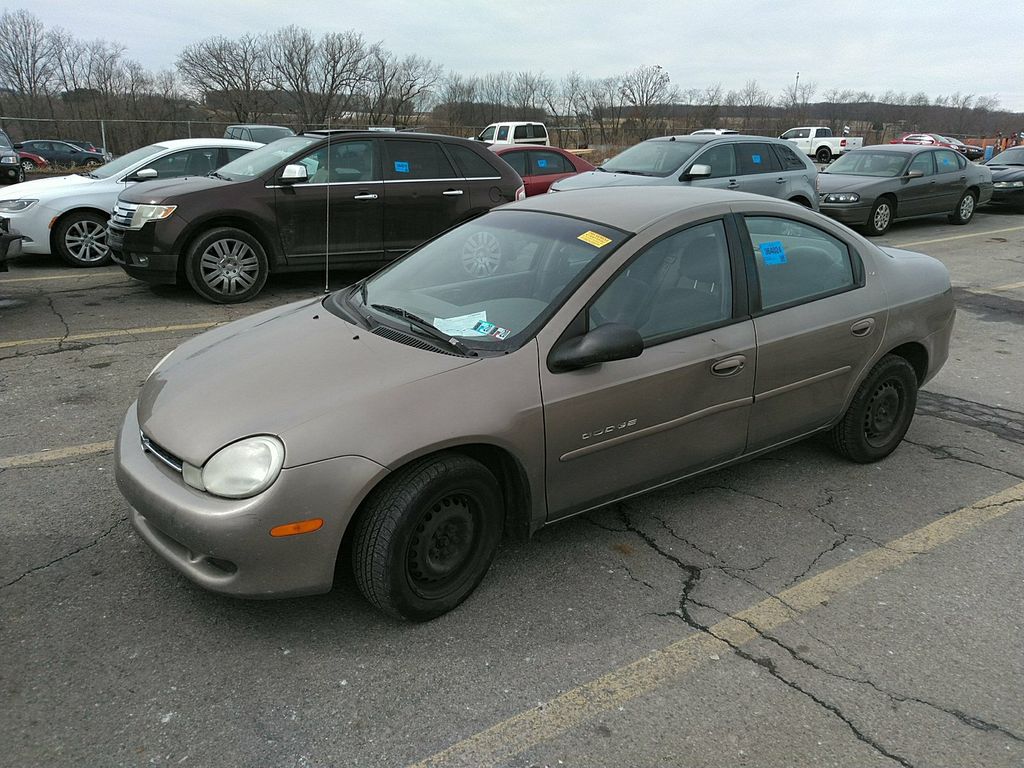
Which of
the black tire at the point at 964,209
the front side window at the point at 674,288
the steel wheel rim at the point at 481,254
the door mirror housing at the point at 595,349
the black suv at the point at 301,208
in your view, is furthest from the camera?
the black tire at the point at 964,209

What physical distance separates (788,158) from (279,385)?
1132 cm

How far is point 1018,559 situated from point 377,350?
3000 mm

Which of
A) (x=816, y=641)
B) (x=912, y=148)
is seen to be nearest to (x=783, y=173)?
(x=912, y=148)

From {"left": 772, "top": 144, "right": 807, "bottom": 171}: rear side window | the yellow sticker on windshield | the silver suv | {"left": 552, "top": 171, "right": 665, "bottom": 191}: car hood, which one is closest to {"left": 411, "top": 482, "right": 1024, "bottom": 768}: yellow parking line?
the yellow sticker on windshield

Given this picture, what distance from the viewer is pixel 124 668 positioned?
268 cm

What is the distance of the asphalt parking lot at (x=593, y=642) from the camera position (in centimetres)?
241

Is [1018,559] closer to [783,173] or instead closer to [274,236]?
[274,236]

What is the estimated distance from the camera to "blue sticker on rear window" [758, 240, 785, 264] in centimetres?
381

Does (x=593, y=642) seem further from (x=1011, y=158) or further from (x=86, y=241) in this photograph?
(x=1011, y=158)

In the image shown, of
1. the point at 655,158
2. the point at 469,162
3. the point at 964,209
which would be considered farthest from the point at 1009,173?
the point at 469,162

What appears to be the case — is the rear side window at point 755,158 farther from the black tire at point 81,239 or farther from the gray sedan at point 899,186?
the black tire at point 81,239

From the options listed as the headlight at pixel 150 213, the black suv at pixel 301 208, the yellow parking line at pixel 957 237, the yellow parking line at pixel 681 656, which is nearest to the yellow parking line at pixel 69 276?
the black suv at pixel 301 208

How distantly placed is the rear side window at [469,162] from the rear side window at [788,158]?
214 inches

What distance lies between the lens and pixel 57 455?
432 centimetres
